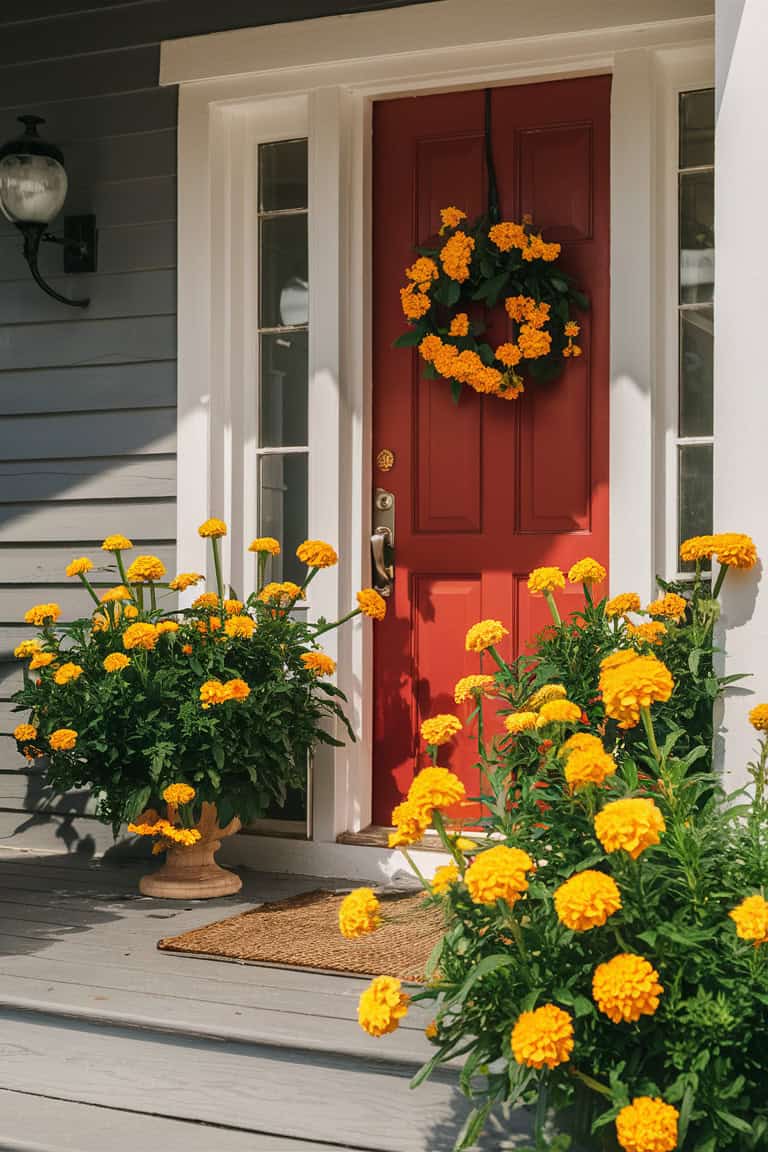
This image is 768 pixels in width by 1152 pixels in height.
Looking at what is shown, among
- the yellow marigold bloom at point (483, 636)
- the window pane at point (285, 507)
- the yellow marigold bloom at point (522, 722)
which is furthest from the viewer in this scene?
the window pane at point (285, 507)

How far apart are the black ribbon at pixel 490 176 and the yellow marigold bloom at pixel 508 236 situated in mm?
73

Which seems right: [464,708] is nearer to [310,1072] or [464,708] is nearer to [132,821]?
[132,821]

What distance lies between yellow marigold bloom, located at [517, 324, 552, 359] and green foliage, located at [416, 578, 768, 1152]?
173 centimetres

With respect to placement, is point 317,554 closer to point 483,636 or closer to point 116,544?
point 116,544

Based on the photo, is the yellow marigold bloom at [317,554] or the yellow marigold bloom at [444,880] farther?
the yellow marigold bloom at [317,554]

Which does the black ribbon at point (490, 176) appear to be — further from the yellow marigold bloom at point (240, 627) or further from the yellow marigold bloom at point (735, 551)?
the yellow marigold bloom at point (735, 551)

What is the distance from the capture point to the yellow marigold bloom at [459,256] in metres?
3.48

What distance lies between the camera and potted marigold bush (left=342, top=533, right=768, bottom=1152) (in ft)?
5.15

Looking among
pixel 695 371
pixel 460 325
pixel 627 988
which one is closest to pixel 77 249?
pixel 460 325

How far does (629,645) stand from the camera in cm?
265

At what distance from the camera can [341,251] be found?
143 inches

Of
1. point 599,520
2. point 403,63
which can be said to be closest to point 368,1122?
point 599,520

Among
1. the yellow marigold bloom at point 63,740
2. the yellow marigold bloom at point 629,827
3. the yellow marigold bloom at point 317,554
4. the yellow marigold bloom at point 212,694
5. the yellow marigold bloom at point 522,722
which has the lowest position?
the yellow marigold bloom at point 63,740

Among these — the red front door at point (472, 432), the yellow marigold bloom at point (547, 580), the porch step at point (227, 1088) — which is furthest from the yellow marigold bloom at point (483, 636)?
the red front door at point (472, 432)
